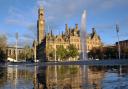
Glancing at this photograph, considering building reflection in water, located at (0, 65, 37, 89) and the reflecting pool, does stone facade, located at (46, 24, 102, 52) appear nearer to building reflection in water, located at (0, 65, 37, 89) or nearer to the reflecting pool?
building reflection in water, located at (0, 65, 37, 89)

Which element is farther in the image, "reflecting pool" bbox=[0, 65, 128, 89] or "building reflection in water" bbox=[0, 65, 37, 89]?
"building reflection in water" bbox=[0, 65, 37, 89]

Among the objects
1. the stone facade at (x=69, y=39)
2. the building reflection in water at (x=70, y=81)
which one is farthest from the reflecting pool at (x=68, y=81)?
the stone facade at (x=69, y=39)

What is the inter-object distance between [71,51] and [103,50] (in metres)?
16.2

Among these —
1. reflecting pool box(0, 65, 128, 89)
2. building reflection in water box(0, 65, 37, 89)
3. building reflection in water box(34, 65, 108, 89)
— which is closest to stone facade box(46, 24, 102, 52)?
building reflection in water box(0, 65, 37, 89)

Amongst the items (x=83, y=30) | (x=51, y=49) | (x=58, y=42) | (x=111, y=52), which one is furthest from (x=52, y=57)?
(x=83, y=30)

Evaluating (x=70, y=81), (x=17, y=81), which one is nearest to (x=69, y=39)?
(x=17, y=81)

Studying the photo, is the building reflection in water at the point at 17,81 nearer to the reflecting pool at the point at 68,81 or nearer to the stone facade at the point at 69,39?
the reflecting pool at the point at 68,81

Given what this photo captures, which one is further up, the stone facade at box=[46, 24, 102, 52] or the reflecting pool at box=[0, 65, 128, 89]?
the stone facade at box=[46, 24, 102, 52]

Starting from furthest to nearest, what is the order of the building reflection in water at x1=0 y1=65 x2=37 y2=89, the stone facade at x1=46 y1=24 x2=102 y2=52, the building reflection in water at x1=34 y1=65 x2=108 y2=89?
1. the stone facade at x1=46 y1=24 x2=102 y2=52
2. the building reflection in water at x1=0 y1=65 x2=37 y2=89
3. the building reflection in water at x1=34 y1=65 x2=108 y2=89

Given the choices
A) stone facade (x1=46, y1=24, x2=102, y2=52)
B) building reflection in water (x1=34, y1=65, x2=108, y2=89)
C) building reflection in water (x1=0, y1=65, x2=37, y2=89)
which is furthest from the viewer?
stone facade (x1=46, y1=24, x2=102, y2=52)

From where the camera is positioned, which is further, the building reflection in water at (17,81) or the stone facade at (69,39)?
the stone facade at (69,39)

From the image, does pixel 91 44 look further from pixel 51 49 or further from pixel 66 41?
pixel 51 49

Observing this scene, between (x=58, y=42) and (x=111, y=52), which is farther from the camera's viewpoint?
(x=58, y=42)

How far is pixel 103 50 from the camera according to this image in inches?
5965
